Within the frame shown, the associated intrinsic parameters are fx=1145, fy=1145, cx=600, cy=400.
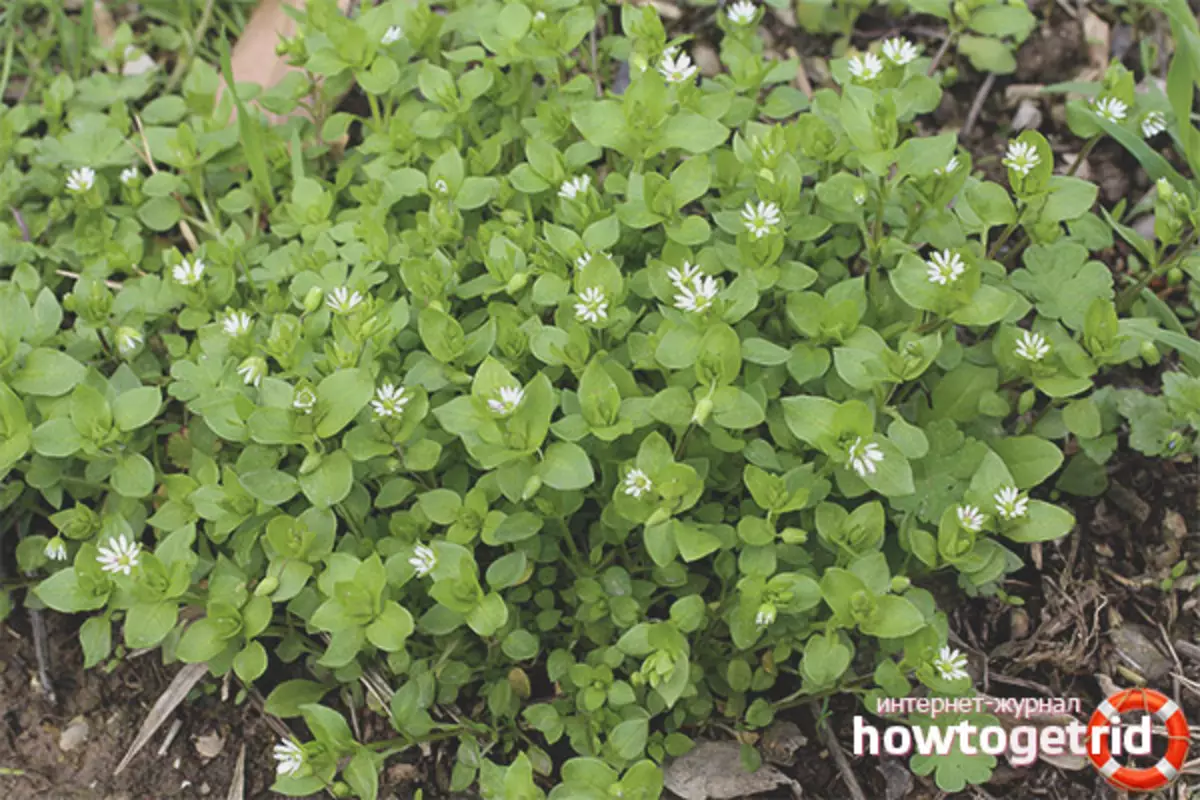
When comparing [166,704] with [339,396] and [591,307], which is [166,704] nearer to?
[339,396]

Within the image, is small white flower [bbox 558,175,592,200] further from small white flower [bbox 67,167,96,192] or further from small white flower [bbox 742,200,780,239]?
small white flower [bbox 67,167,96,192]

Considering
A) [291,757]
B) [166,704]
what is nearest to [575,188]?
[291,757]

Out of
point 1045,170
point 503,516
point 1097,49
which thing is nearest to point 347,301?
point 503,516

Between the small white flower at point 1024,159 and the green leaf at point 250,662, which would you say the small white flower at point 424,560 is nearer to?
the green leaf at point 250,662

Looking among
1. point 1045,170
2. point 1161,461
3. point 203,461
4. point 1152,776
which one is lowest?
point 1152,776

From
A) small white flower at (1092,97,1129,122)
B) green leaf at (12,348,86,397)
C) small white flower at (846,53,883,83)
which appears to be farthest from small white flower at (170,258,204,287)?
small white flower at (1092,97,1129,122)

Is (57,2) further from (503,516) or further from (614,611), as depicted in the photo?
(614,611)
